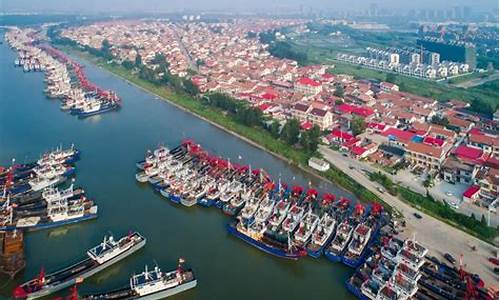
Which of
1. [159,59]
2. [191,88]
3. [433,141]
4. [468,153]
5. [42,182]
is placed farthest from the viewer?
[159,59]

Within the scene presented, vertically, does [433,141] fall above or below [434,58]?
below

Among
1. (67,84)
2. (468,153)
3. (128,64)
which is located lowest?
(468,153)

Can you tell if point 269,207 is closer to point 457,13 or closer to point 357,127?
point 357,127

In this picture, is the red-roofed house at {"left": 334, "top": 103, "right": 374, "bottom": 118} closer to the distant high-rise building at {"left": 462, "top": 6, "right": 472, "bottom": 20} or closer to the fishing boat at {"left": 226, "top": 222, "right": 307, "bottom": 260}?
the fishing boat at {"left": 226, "top": 222, "right": 307, "bottom": 260}

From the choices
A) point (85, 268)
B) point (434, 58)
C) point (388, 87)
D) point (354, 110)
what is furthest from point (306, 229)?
point (434, 58)

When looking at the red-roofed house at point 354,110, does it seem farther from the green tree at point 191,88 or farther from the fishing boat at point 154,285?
the fishing boat at point 154,285

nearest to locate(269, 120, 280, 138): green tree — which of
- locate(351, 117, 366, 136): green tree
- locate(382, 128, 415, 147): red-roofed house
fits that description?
locate(351, 117, 366, 136): green tree

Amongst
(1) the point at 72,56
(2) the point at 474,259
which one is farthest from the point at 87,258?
(1) the point at 72,56

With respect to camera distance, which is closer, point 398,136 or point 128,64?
point 398,136
